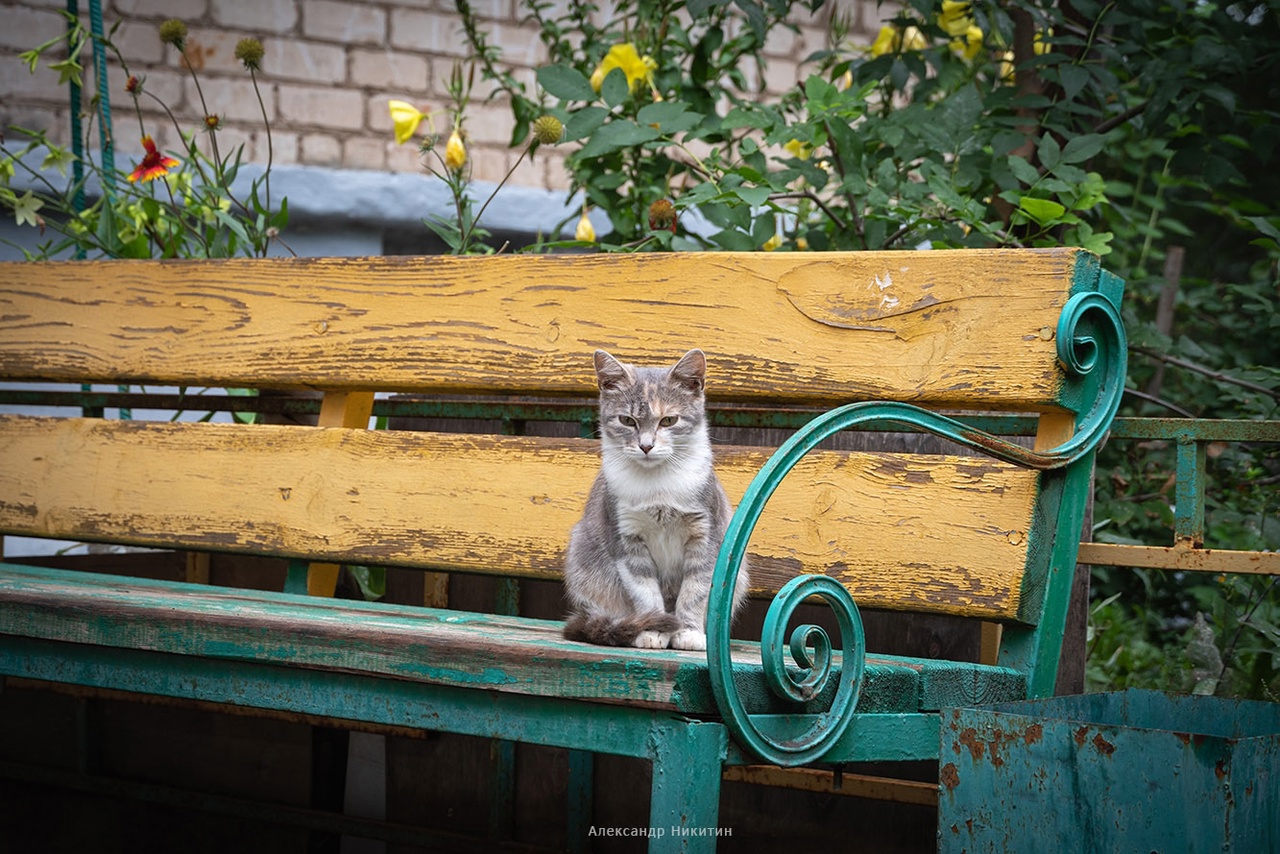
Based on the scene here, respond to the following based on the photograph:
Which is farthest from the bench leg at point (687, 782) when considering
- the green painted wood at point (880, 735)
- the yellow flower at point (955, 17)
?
the yellow flower at point (955, 17)

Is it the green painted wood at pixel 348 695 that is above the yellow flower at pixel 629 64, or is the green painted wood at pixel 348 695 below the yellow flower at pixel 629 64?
below

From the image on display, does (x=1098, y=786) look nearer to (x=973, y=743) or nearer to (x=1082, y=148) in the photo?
(x=973, y=743)

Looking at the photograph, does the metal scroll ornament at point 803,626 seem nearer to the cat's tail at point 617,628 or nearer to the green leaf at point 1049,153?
the cat's tail at point 617,628

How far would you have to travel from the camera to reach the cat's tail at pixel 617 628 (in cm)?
173

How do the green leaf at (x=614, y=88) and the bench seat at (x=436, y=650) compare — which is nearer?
the bench seat at (x=436, y=650)

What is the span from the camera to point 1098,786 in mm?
1492

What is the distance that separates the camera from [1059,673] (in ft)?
7.59

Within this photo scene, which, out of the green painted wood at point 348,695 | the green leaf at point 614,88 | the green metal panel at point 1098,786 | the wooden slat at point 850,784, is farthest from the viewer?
the green leaf at point 614,88

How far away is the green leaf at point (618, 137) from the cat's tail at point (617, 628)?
1.29 m

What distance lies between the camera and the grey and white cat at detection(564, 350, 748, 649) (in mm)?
2045

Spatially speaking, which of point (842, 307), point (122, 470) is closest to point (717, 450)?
point (842, 307)

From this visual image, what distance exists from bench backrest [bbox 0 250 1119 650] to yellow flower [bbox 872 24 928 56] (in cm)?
108

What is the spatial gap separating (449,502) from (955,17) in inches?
69.2

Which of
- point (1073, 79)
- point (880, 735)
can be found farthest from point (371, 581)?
point (1073, 79)
